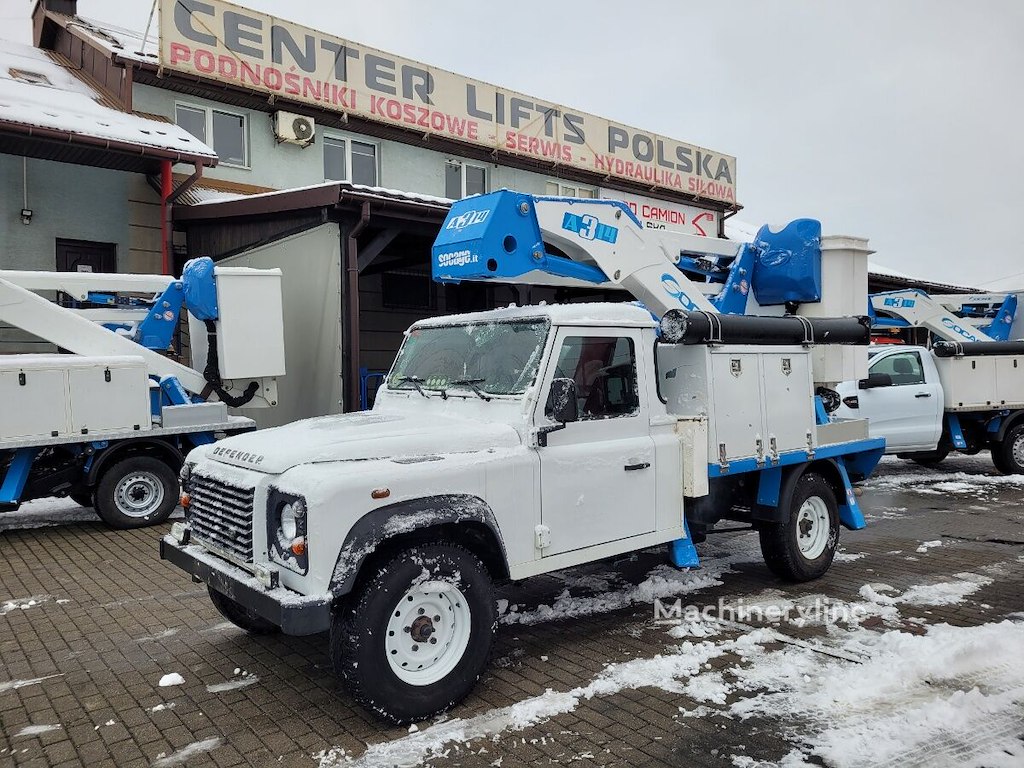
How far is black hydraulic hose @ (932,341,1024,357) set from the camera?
11.5 m

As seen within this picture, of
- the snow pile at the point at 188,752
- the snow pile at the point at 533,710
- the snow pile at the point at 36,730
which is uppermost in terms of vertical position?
the snow pile at the point at 533,710

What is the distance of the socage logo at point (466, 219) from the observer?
4930mm

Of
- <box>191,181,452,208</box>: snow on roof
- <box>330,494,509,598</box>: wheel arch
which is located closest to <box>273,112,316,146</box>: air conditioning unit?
<box>191,181,452,208</box>: snow on roof

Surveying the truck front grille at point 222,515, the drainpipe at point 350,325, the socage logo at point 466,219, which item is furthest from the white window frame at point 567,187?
the truck front grille at point 222,515

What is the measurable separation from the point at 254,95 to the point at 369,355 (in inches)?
209

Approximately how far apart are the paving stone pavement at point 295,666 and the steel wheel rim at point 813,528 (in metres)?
0.28

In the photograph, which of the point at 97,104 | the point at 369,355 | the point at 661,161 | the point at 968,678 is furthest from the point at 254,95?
the point at 968,678

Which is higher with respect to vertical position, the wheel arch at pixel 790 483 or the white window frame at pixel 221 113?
the white window frame at pixel 221 113

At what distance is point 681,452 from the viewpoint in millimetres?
5137

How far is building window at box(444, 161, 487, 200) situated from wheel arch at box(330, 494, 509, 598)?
1342 cm

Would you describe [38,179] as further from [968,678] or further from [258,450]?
[968,678]

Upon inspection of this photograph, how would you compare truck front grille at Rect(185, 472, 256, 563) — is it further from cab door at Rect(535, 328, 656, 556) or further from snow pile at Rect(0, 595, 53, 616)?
snow pile at Rect(0, 595, 53, 616)

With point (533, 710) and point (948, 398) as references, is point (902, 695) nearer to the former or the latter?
point (533, 710)

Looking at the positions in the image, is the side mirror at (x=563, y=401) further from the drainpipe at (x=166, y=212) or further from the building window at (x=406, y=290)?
the building window at (x=406, y=290)
